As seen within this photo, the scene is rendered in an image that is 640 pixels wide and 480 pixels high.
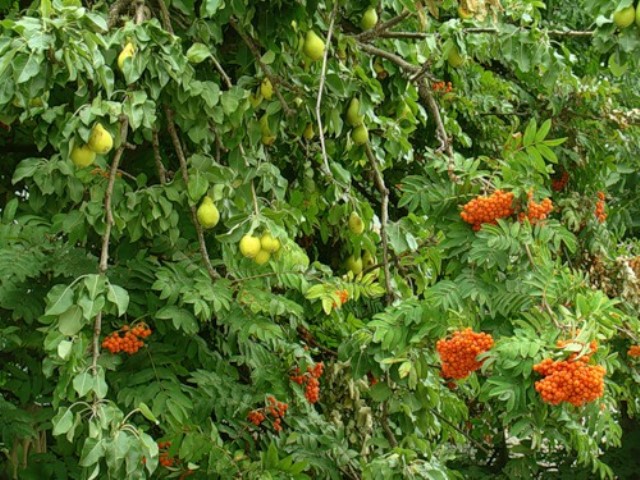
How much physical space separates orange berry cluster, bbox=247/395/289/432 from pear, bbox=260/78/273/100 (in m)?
0.98

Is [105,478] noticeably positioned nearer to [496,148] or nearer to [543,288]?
[543,288]

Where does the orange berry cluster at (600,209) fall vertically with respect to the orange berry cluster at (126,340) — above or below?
below

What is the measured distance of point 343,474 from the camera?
3717 millimetres

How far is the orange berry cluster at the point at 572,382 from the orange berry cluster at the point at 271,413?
4.36 feet

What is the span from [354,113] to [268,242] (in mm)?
681

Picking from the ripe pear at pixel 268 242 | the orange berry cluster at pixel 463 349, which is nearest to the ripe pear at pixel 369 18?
the ripe pear at pixel 268 242

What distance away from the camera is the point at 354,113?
127 inches

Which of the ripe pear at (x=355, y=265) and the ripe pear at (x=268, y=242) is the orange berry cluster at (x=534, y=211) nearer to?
the ripe pear at (x=268, y=242)

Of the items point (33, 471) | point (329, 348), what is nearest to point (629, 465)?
point (329, 348)

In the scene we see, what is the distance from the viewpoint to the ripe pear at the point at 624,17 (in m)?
2.28

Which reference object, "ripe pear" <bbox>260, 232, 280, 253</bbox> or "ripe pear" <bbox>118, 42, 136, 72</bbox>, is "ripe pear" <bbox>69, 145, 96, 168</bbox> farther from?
"ripe pear" <bbox>260, 232, 280, 253</bbox>

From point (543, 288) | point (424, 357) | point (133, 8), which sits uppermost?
point (133, 8)

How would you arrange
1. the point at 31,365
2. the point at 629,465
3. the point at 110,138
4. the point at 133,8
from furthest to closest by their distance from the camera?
the point at 629,465
the point at 31,365
the point at 133,8
the point at 110,138

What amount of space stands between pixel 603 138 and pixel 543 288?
3092mm
